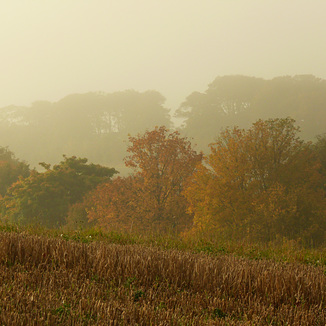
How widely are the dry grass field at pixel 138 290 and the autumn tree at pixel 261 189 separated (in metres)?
18.0

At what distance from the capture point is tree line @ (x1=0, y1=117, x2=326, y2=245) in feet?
82.3

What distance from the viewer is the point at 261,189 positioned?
27828 mm

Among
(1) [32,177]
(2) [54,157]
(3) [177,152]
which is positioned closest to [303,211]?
(3) [177,152]

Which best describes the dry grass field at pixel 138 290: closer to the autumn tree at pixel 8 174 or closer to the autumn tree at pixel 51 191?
the autumn tree at pixel 51 191

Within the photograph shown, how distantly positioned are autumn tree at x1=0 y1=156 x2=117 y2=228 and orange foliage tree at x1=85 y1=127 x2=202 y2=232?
189 inches

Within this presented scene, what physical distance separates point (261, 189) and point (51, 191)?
2362cm

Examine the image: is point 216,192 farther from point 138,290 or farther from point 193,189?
point 138,290

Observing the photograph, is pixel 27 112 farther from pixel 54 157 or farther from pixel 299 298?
pixel 299 298

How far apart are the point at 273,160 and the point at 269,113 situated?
65.2m

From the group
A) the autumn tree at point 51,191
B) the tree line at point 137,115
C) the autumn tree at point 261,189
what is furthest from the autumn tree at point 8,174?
the tree line at point 137,115

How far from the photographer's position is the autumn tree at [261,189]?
24844 mm

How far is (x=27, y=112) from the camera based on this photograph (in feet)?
424

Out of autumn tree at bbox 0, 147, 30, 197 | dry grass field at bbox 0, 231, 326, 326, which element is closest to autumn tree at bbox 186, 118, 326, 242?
dry grass field at bbox 0, 231, 326, 326

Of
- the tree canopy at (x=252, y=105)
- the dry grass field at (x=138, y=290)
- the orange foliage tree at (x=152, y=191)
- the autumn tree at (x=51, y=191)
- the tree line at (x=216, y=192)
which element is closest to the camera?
the dry grass field at (x=138, y=290)
